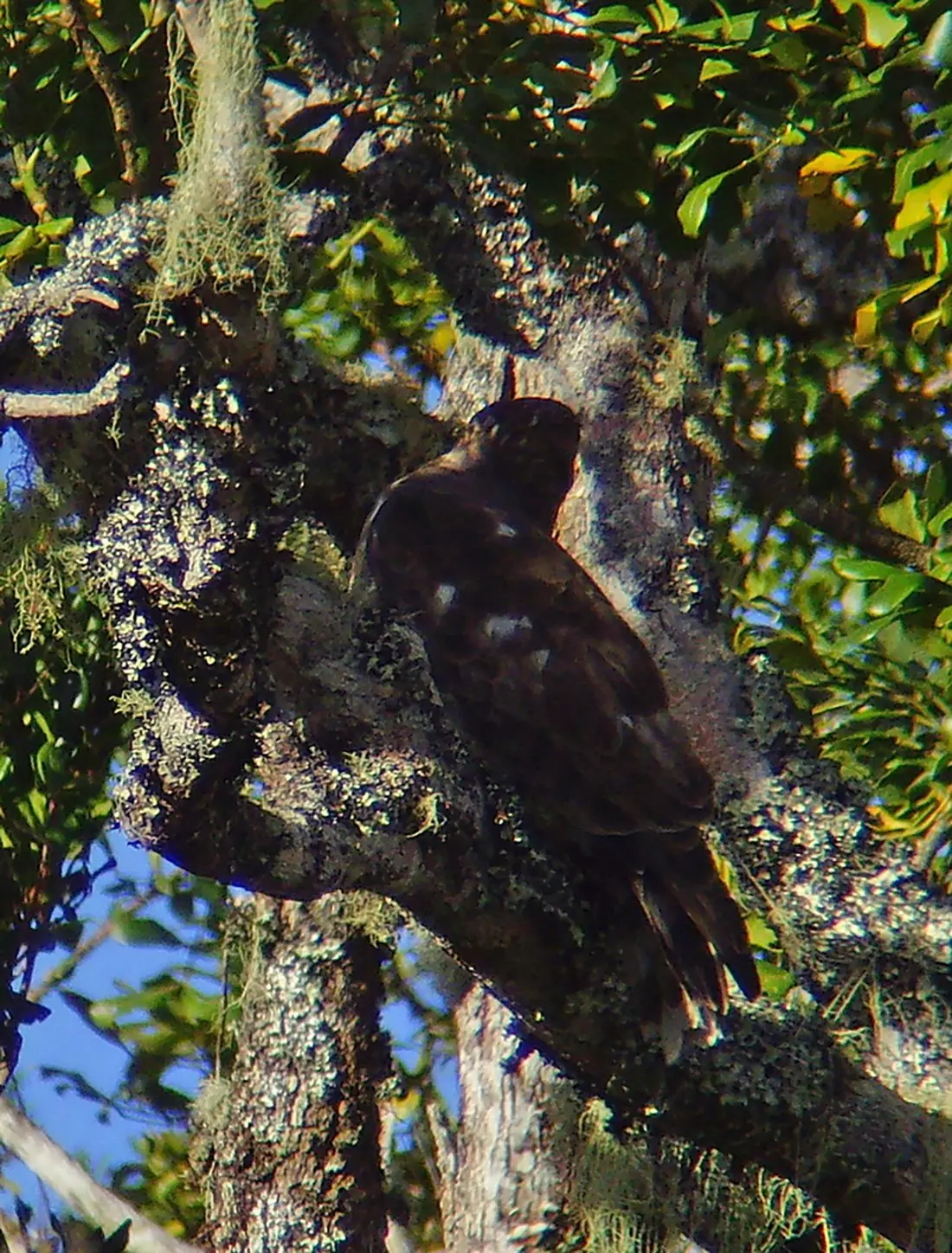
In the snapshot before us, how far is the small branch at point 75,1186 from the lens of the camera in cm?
301

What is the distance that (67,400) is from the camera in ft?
7.20

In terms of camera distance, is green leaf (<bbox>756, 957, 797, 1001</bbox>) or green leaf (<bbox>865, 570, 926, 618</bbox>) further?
green leaf (<bbox>756, 957, 797, 1001</bbox>)

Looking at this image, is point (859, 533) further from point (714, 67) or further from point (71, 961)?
point (71, 961)

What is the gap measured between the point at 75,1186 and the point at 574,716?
116 cm

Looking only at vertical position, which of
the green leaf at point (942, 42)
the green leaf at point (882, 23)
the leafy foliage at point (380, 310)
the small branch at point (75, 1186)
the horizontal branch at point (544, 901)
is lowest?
the small branch at point (75, 1186)

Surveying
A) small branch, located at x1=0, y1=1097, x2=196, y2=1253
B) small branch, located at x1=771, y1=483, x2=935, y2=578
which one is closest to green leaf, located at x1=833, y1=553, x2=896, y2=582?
small branch, located at x1=771, y1=483, x2=935, y2=578

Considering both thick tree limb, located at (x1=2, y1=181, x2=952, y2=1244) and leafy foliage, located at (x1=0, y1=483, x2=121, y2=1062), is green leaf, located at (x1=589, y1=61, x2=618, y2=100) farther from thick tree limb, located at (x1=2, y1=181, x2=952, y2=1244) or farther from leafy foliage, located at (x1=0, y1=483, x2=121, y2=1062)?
leafy foliage, located at (x1=0, y1=483, x2=121, y2=1062)

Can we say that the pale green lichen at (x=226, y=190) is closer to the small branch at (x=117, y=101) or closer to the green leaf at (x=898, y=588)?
the small branch at (x=117, y=101)

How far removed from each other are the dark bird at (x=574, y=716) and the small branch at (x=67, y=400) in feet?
1.95

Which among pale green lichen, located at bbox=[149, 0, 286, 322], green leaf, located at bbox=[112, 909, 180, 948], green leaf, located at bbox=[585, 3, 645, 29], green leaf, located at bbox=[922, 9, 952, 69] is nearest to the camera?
pale green lichen, located at bbox=[149, 0, 286, 322]

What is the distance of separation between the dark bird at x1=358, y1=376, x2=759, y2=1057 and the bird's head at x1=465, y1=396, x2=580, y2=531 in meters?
0.11

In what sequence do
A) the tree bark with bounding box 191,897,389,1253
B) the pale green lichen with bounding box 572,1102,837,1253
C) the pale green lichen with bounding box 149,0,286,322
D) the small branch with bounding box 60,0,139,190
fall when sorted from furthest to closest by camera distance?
the tree bark with bounding box 191,897,389,1253, the pale green lichen with bounding box 572,1102,837,1253, the small branch with bounding box 60,0,139,190, the pale green lichen with bounding box 149,0,286,322

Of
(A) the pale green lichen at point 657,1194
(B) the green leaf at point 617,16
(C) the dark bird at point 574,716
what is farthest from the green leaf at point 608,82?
(A) the pale green lichen at point 657,1194

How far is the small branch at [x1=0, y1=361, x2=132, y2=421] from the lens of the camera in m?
2.19
